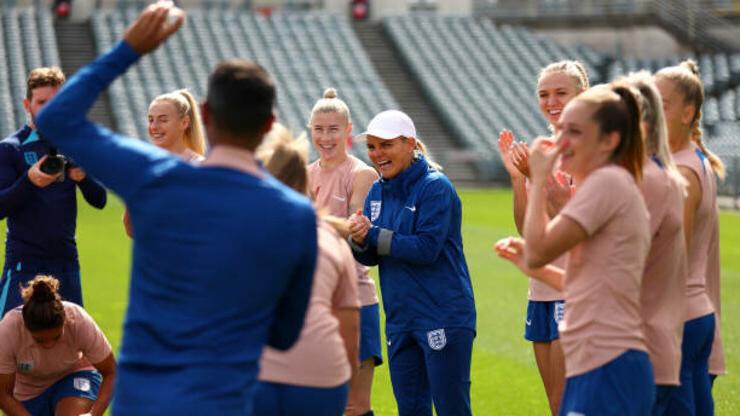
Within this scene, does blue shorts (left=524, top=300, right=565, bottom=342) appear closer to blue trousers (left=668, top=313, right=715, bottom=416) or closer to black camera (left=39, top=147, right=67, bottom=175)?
blue trousers (left=668, top=313, right=715, bottom=416)

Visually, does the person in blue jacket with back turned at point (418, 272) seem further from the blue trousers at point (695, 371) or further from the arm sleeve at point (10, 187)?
the arm sleeve at point (10, 187)

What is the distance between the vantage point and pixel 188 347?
4289 millimetres

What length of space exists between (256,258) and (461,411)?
3.55 m

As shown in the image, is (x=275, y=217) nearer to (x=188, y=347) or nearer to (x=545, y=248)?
(x=188, y=347)

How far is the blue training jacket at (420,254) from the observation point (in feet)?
24.9

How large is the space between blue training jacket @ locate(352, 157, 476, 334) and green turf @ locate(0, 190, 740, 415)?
2957mm

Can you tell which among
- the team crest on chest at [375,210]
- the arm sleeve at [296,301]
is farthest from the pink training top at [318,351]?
the team crest on chest at [375,210]

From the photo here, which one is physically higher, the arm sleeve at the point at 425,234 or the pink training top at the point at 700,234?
the pink training top at the point at 700,234

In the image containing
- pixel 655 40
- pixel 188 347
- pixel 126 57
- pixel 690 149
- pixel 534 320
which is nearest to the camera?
pixel 188 347

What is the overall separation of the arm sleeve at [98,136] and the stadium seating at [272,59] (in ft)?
103

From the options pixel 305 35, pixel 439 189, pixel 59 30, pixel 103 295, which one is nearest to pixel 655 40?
pixel 305 35

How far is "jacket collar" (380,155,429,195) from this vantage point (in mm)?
7809

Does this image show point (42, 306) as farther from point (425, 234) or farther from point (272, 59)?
point (272, 59)

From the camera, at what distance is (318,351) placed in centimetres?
503
